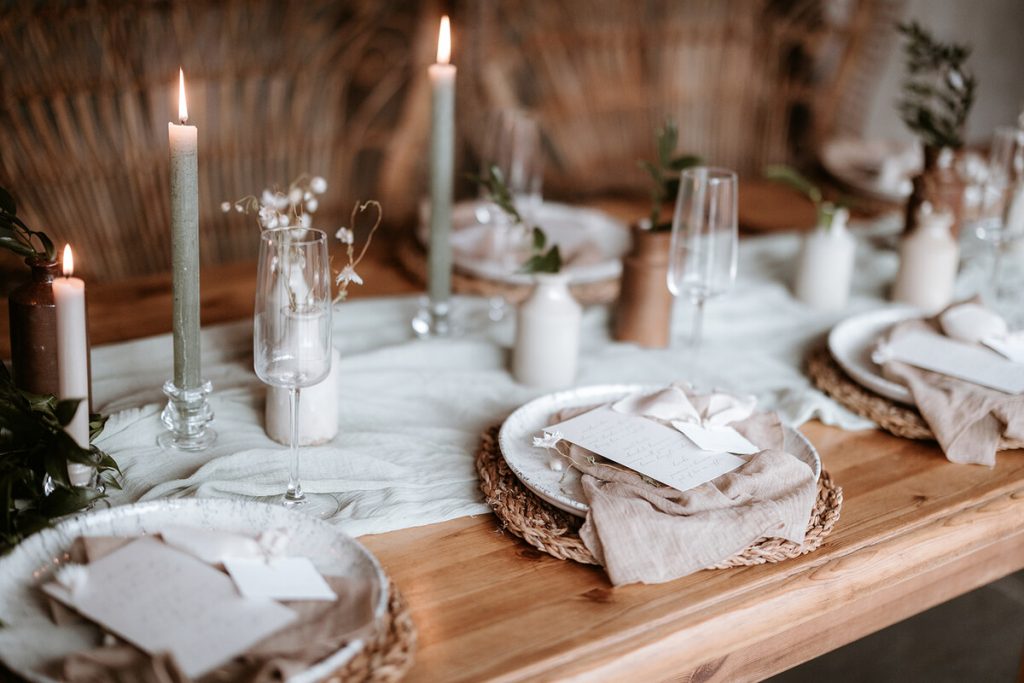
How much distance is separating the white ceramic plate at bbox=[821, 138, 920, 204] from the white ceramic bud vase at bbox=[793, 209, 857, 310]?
428mm

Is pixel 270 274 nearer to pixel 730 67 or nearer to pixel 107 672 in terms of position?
pixel 107 672

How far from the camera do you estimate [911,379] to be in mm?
1219

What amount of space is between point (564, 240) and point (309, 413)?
715mm

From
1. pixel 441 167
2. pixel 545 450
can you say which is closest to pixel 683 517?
pixel 545 450

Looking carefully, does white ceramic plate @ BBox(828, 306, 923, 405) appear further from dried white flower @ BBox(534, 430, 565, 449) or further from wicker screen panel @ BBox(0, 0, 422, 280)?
wicker screen panel @ BBox(0, 0, 422, 280)

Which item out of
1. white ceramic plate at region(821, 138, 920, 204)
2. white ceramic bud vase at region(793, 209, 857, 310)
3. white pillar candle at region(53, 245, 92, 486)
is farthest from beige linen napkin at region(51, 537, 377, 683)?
white ceramic plate at region(821, 138, 920, 204)

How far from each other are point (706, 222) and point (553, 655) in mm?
557

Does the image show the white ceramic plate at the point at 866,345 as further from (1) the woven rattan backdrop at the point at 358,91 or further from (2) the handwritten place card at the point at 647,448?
(1) the woven rattan backdrop at the point at 358,91

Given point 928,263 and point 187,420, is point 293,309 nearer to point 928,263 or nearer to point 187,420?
point 187,420

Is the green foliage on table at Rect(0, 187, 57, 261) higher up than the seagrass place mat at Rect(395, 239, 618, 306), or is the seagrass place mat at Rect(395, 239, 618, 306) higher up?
the green foliage on table at Rect(0, 187, 57, 261)

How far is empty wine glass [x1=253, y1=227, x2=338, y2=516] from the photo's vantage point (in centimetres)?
86

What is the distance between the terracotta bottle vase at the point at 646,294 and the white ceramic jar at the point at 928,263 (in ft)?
1.41

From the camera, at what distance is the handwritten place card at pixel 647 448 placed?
3.13ft

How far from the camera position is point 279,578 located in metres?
0.78
